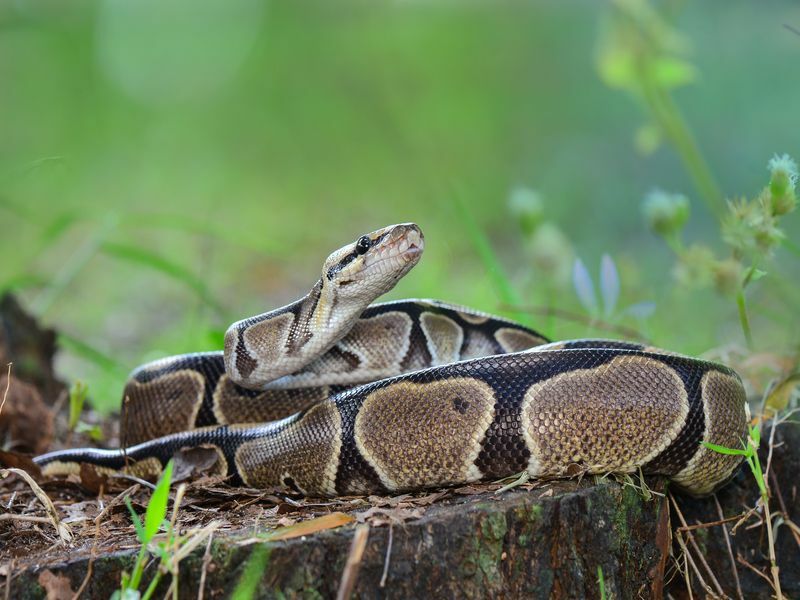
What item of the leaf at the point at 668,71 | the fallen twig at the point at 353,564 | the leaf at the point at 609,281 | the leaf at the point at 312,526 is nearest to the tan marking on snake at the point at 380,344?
the leaf at the point at 609,281

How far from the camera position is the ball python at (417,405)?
13.1 ft

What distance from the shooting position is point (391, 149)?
1723cm

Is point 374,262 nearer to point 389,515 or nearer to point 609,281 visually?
point 389,515

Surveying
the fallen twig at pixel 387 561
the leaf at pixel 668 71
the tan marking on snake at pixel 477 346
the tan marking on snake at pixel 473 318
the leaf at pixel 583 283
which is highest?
the leaf at pixel 668 71

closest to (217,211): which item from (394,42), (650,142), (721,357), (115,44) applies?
(115,44)

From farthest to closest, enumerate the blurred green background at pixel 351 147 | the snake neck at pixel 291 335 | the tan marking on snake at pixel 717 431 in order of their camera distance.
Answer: the blurred green background at pixel 351 147 < the snake neck at pixel 291 335 < the tan marking on snake at pixel 717 431

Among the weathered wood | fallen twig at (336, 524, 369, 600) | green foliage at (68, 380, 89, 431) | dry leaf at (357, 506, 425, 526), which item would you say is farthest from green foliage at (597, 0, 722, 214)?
green foliage at (68, 380, 89, 431)

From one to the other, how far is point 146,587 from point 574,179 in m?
13.5

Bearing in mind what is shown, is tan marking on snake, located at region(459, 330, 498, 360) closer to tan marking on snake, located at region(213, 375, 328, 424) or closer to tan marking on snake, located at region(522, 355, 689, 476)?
tan marking on snake, located at region(213, 375, 328, 424)

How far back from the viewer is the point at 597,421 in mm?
3967

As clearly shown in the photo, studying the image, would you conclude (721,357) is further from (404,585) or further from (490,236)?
→ (490,236)

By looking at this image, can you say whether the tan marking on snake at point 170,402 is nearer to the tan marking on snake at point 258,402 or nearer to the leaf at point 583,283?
the tan marking on snake at point 258,402

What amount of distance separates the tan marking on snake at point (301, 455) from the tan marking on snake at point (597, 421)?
1.02m

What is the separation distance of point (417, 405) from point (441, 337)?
1207 millimetres
